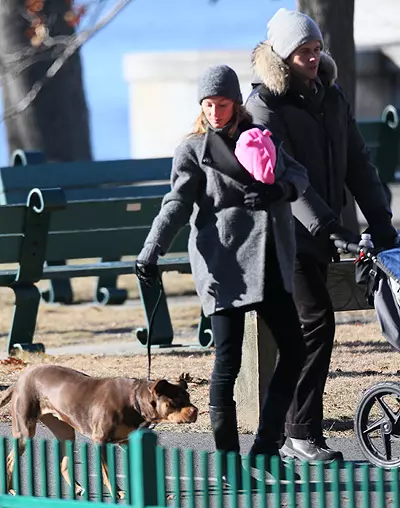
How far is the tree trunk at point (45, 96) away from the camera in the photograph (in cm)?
1730

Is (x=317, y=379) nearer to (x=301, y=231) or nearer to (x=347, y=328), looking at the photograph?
(x=301, y=231)

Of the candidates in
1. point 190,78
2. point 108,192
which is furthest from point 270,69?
point 190,78

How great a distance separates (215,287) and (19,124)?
12.7 metres

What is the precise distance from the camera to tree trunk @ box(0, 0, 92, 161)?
1730 centimetres

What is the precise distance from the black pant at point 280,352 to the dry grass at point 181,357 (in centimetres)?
110

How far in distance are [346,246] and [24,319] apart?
12.4 feet

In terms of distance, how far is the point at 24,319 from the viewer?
351 inches

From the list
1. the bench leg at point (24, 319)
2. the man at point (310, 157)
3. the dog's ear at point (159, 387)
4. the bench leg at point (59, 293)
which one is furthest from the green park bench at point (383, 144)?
the dog's ear at point (159, 387)

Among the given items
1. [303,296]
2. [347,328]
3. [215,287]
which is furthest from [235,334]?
[347,328]

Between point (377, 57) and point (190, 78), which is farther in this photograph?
point (190, 78)

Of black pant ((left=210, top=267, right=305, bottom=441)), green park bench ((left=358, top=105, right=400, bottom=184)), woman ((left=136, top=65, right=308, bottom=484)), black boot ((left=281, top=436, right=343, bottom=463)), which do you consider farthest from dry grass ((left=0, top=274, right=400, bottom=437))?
green park bench ((left=358, top=105, right=400, bottom=184))

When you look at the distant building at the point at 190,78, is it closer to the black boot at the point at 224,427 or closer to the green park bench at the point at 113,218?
the green park bench at the point at 113,218

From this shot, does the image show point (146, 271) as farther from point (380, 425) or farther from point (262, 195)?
point (380, 425)

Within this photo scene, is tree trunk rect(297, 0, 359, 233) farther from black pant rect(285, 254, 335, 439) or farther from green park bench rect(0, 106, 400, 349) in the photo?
black pant rect(285, 254, 335, 439)
